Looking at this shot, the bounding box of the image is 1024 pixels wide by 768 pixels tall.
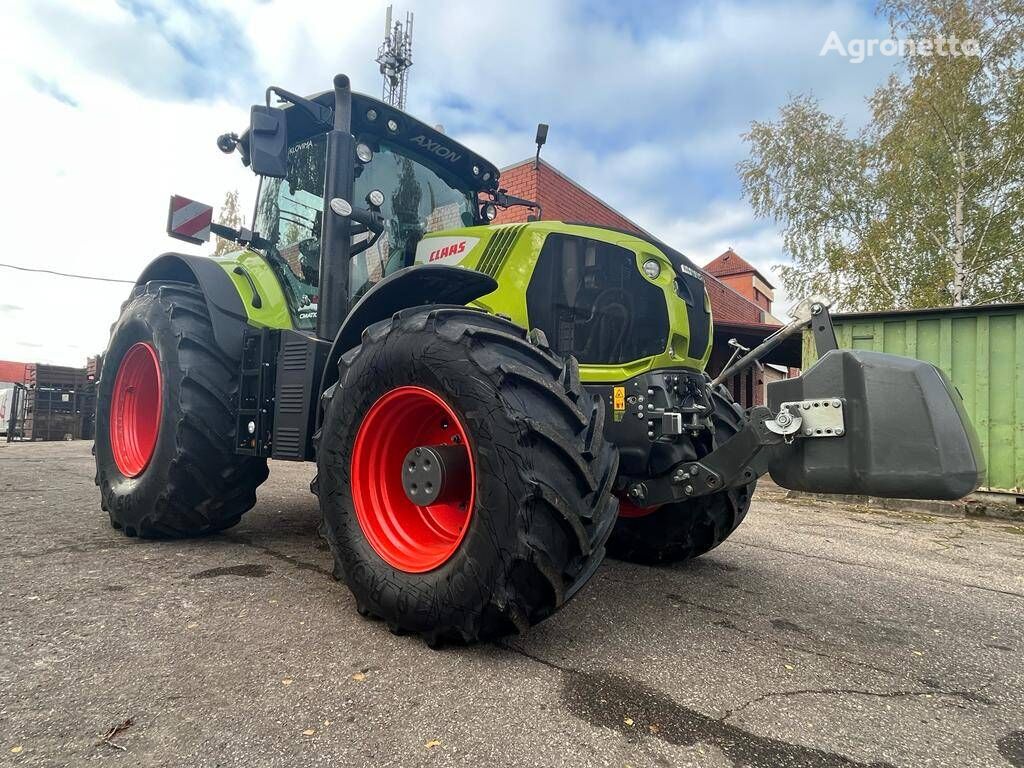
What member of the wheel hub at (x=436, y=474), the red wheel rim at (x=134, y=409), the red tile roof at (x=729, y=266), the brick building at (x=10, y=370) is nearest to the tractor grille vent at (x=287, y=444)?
the wheel hub at (x=436, y=474)

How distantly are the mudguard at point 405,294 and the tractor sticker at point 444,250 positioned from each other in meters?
0.23

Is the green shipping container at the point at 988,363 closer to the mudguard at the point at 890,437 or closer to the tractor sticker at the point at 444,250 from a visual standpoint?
the mudguard at the point at 890,437

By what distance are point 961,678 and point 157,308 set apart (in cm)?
455

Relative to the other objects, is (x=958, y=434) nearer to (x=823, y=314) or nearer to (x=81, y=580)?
(x=823, y=314)

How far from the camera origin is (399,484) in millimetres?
2746

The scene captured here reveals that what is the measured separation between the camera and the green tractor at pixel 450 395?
2.08 metres

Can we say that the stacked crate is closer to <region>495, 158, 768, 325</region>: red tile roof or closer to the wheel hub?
<region>495, 158, 768, 325</region>: red tile roof

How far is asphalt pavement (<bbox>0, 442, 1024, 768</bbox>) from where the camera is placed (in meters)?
1.62

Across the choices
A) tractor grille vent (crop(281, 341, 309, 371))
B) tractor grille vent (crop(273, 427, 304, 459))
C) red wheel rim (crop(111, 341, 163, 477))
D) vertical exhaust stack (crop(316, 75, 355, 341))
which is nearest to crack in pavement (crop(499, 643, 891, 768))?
tractor grille vent (crop(273, 427, 304, 459))

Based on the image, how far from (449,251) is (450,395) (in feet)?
4.43

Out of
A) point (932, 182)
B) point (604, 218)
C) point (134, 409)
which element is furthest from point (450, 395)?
point (932, 182)

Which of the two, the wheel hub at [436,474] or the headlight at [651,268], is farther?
the headlight at [651,268]

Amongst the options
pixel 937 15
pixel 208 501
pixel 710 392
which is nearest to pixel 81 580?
pixel 208 501

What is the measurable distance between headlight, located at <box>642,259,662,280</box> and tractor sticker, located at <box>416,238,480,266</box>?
876mm
